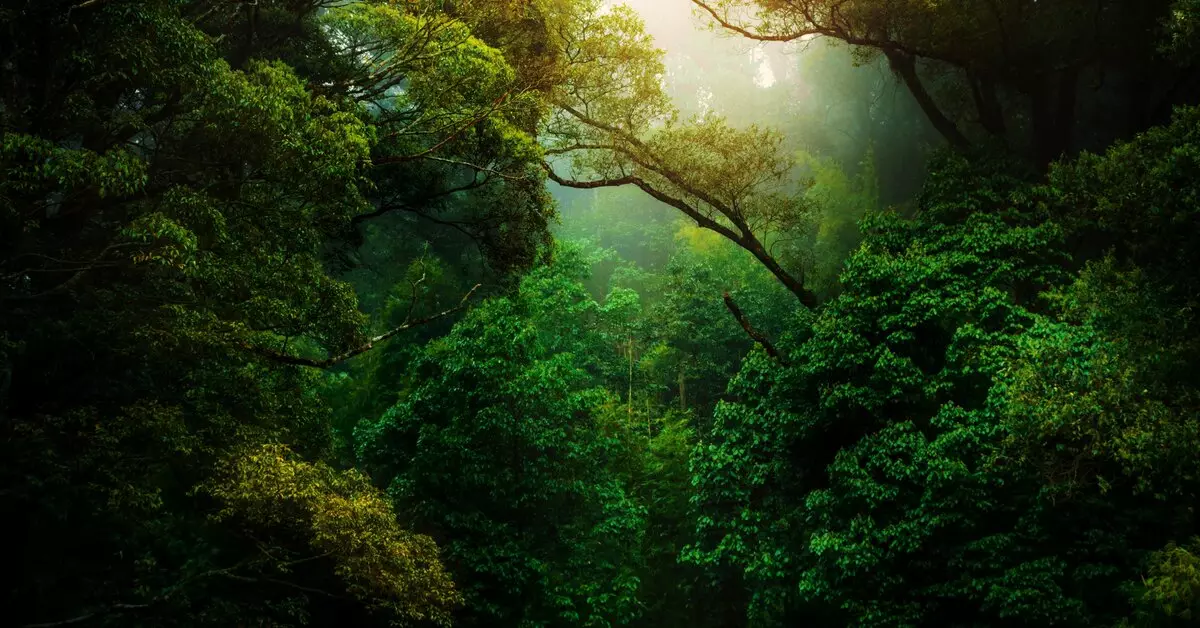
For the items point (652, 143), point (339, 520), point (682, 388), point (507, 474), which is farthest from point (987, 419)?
point (682, 388)

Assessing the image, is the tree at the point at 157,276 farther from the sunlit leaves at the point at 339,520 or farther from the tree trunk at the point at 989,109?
the tree trunk at the point at 989,109

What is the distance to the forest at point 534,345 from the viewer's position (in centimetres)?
876

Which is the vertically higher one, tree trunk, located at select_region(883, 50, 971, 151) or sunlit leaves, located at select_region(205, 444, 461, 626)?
tree trunk, located at select_region(883, 50, 971, 151)

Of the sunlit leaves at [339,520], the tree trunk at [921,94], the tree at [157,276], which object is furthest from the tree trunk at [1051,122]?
the sunlit leaves at [339,520]

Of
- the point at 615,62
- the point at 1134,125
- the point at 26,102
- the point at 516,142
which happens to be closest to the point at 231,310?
the point at 26,102

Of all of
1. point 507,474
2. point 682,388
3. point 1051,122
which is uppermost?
point 1051,122

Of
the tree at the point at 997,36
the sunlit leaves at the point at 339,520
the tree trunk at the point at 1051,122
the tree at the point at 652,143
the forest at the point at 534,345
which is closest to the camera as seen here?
the forest at the point at 534,345

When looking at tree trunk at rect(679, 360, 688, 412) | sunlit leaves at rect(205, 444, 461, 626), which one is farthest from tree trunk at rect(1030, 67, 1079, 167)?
sunlit leaves at rect(205, 444, 461, 626)

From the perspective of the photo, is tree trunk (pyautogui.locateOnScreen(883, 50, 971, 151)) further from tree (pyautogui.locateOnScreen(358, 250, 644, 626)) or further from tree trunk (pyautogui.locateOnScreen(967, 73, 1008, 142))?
tree (pyautogui.locateOnScreen(358, 250, 644, 626))

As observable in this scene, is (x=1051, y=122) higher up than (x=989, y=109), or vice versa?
(x=1051, y=122)

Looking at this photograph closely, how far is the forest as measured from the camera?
8.76 m

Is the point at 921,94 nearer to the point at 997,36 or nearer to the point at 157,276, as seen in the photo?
the point at 997,36

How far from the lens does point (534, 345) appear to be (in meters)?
18.7

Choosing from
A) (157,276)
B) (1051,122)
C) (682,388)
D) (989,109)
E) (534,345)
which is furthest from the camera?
(682,388)
